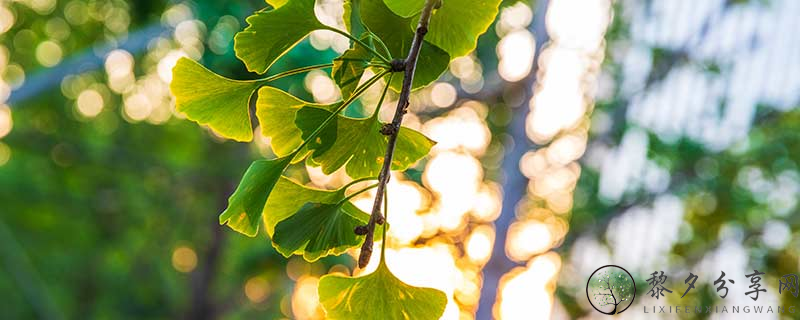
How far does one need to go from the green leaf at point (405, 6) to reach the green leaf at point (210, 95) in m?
0.07

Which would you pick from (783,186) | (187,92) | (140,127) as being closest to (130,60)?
(140,127)

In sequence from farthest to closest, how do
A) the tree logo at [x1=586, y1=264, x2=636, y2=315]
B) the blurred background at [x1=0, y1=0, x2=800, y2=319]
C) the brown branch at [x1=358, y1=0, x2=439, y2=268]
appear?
the blurred background at [x1=0, y1=0, x2=800, y2=319] → the tree logo at [x1=586, y1=264, x2=636, y2=315] → the brown branch at [x1=358, y1=0, x2=439, y2=268]

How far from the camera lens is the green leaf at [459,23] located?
0.72ft

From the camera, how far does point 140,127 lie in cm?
465

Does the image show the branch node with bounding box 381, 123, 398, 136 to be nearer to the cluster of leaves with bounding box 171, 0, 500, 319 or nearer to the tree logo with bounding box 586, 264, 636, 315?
the cluster of leaves with bounding box 171, 0, 500, 319

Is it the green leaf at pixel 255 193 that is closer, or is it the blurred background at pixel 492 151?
the green leaf at pixel 255 193

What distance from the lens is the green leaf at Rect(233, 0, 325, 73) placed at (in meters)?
0.21

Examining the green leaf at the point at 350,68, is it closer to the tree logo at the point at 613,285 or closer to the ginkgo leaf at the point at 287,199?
the ginkgo leaf at the point at 287,199

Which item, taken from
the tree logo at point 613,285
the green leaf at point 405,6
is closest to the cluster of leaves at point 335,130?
the green leaf at point 405,6

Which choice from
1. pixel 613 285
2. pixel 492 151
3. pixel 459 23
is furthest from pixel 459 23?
pixel 492 151

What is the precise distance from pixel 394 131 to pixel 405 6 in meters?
0.03

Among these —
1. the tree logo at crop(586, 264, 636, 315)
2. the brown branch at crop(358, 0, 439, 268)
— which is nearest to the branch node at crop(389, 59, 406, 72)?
the brown branch at crop(358, 0, 439, 268)

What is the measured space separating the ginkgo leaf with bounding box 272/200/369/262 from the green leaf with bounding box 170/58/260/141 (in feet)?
0.17

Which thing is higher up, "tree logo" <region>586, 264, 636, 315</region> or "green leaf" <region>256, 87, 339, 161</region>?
"green leaf" <region>256, 87, 339, 161</region>
